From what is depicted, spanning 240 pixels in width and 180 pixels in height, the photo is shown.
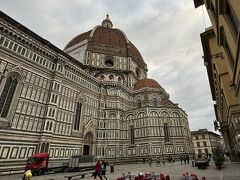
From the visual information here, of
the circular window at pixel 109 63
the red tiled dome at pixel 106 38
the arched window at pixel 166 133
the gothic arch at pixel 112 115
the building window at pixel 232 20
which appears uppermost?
the red tiled dome at pixel 106 38

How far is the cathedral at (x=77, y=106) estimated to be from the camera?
63.0 feet

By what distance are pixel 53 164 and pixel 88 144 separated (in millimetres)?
11634

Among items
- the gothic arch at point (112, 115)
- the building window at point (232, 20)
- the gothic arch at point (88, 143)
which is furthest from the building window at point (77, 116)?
the building window at point (232, 20)

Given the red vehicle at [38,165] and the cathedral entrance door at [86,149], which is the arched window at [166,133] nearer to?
the cathedral entrance door at [86,149]

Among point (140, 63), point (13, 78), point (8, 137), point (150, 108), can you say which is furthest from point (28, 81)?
point (140, 63)

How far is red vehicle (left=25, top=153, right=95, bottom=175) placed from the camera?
1596 cm

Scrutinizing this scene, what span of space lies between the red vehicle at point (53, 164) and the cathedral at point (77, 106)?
137 inches

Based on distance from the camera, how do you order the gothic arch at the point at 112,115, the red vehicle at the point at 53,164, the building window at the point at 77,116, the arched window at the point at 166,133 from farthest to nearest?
the gothic arch at the point at 112,115 < the arched window at the point at 166,133 < the building window at the point at 77,116 < the red vehicle at the point at 53,164

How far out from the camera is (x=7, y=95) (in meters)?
18.8

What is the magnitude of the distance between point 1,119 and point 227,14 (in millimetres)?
23275

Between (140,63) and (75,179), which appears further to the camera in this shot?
(140,63)

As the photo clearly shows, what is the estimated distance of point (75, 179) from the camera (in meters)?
12.8

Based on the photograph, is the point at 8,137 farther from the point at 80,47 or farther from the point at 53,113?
the point at 80,47

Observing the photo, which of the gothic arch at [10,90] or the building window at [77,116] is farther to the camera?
the building window at [77,116]
